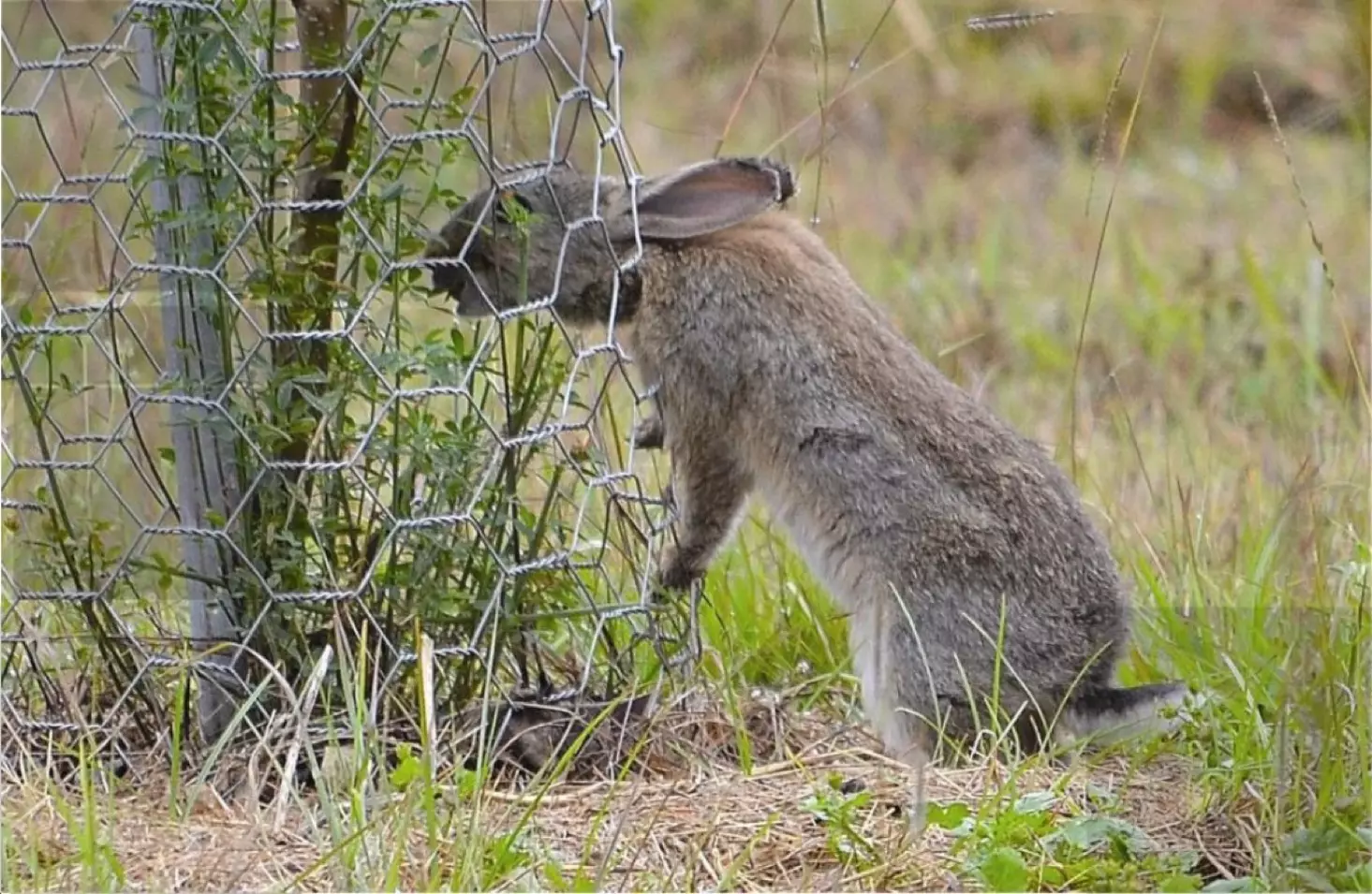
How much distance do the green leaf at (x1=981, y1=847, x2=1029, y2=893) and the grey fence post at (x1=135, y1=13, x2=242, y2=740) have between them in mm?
1230

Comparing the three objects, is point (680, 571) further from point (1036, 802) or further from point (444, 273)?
point (1036, 802)

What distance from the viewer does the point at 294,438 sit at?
3178 millimetres

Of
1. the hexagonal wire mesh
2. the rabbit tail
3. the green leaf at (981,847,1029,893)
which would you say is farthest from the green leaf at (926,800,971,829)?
the hexagonal wire mesh

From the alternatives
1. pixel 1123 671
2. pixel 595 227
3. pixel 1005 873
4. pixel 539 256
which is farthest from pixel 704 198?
pixel 1005 873

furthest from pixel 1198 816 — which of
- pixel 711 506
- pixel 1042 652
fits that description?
pixel 711 506

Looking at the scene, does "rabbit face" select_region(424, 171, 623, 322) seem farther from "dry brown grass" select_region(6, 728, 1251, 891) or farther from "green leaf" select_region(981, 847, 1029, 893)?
"green leaf" select_region(981, 847, 1029, 893)

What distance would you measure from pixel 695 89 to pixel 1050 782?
673 cm

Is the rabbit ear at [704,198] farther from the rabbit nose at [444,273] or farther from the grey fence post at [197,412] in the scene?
the grey fence post at [197,412]

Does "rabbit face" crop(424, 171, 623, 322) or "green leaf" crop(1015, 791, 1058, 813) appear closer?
"green leaf" crop(1015, 791, 1058, 813)

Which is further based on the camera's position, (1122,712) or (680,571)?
(680,571)

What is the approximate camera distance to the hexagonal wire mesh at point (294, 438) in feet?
10.1

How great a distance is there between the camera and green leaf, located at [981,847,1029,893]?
2695 mm

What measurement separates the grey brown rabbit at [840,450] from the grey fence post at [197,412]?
1.73ft

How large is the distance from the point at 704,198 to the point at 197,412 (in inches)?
57.6
